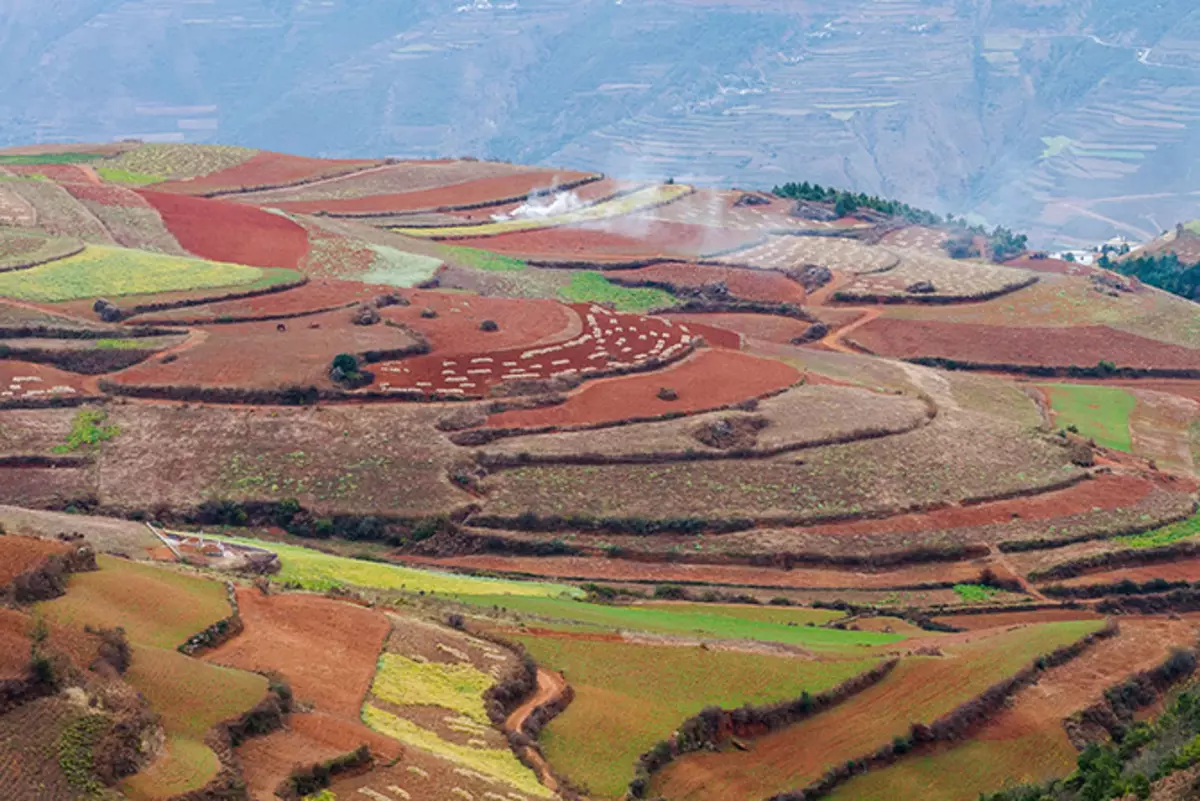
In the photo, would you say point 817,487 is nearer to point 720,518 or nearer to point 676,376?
point 720,518

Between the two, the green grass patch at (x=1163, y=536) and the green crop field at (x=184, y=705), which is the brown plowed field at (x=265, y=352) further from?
the green grass patch at (x=1163, y=536)

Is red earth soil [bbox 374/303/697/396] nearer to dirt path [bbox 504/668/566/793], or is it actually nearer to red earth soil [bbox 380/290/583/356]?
red earth soil [bbox 380/290/583/356]

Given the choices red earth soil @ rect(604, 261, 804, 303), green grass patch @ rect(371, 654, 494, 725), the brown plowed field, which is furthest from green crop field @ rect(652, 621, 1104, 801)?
red earth soil @ rect(604, 261, 804, 303)

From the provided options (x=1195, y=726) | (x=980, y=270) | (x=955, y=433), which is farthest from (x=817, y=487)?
(x=980, y=270)

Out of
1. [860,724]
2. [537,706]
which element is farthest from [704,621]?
[537,706]

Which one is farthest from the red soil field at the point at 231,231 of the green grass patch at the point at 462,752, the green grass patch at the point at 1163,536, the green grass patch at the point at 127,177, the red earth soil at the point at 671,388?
the green grass patch at the point at 462,752

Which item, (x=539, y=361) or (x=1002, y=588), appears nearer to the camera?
Answer: (x=1002, y=588)
